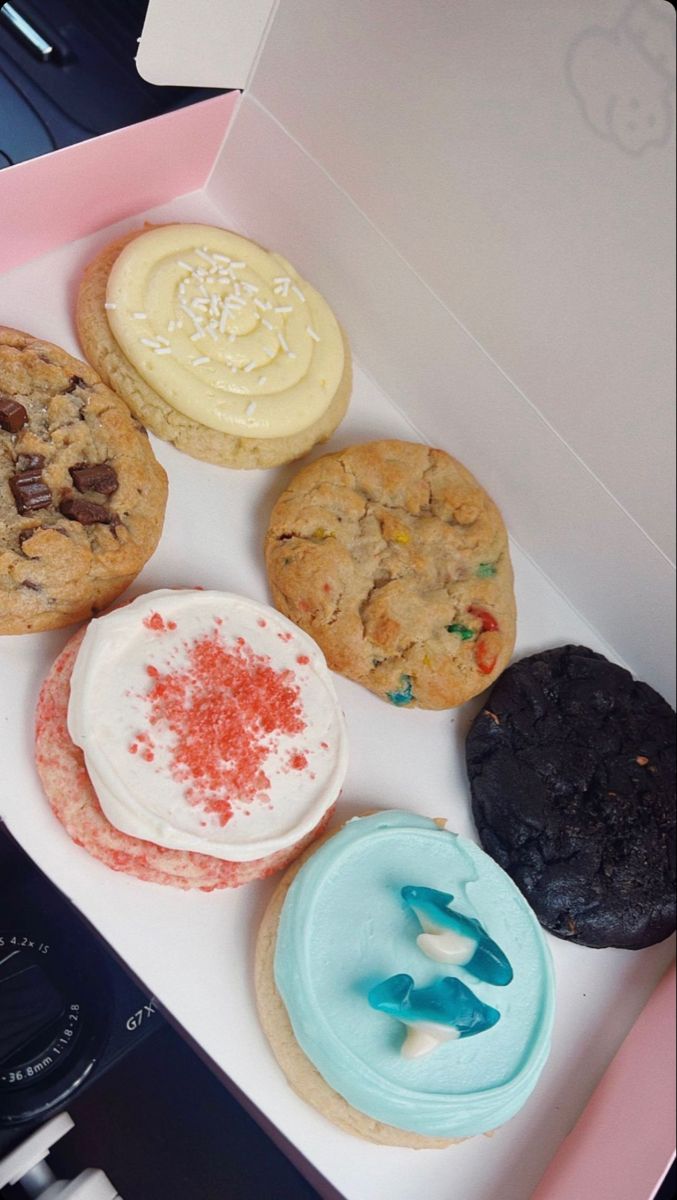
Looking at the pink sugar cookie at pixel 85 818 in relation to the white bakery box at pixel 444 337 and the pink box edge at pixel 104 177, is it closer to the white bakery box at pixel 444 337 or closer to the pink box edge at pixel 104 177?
the white bakery box at pixel 444 337

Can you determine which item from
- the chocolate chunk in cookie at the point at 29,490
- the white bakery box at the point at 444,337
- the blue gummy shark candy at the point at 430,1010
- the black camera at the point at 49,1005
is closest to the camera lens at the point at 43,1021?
the black camera at the point at 49,1005

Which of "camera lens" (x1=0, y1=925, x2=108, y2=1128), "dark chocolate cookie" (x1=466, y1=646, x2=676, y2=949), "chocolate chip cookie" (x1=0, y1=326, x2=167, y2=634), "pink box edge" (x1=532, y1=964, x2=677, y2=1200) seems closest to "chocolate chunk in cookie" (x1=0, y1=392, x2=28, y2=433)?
"chocolate chip cookie" (x1=0, y1=326, x2=167, y2=634)

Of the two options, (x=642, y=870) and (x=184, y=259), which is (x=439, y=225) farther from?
(x=642, y=870)

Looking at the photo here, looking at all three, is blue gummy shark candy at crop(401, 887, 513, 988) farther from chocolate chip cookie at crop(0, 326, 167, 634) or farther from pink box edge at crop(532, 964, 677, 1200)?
chocolate chip cookie at crop(0, 326, 167, 634)

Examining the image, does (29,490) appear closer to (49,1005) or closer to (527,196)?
(49,1005)

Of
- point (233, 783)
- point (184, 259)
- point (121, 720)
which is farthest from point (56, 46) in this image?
point (233, 783)

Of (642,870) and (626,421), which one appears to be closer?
(626,421)

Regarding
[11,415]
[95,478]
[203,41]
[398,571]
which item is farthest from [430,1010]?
[203,41]
